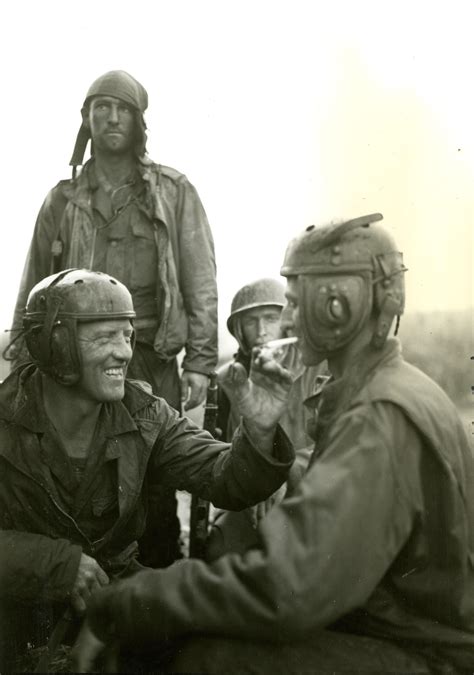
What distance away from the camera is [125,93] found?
595 centimetres

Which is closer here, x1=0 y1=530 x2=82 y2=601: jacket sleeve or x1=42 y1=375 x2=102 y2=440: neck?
x1=0 y1=530 x2=82 y2=601: jacket sleeve

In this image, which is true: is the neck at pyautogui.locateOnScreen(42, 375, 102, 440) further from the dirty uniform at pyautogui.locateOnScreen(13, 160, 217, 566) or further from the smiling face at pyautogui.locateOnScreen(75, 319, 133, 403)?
the dirty uniform at pyautogui.locateOnScreen(13, 160, 217, 566)

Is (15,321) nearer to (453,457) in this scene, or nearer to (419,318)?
(419,318)

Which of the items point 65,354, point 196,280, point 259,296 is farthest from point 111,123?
point 65,354

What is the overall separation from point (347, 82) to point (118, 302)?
275cm

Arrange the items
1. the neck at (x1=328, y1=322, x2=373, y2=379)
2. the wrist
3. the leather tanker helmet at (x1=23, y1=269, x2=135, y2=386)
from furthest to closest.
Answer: the leather tanker helmet at (x1=23, y1=269, x2=135, y2=386), the wrist, the neck at (x1=328, y1=322, x2=373, y2=379)

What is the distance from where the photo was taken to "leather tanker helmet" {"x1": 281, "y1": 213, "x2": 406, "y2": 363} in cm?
312

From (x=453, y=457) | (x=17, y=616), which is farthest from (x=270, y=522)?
(x=17, y=616)

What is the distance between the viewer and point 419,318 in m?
6.56

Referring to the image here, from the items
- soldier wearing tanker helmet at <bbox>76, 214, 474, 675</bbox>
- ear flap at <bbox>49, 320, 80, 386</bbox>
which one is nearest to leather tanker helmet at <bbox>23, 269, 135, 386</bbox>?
ear flap at <bbox>49, 320, 80, 386</bbox>

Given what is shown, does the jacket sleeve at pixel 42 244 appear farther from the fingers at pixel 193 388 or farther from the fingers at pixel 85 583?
the fingers at pixel 85 583

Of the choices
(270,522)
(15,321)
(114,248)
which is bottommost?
(270,522)

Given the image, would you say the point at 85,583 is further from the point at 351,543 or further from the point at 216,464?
the point at 351,543

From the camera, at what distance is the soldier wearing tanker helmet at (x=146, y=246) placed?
5.93m
